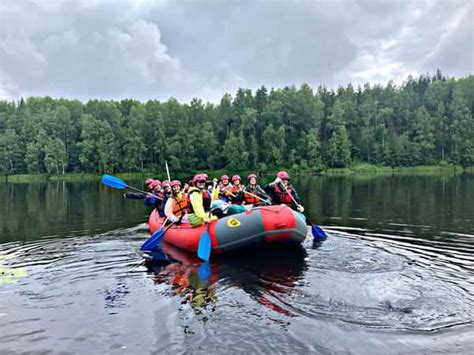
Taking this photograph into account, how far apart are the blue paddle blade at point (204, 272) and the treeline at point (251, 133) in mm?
51155

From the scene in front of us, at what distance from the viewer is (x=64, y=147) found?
6078 cm

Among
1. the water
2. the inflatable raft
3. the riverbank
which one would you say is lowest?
the water

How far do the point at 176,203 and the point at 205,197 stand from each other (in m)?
0.73

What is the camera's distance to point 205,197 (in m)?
10.5

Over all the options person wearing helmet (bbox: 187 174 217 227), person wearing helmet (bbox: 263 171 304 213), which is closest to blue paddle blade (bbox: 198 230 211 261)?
person wearing helmet (bbox: 187 174 217 227)

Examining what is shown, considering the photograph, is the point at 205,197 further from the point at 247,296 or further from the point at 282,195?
the point at 247,296

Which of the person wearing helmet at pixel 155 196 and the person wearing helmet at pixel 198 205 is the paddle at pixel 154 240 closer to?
the person wearing helmet at pixel 198 205

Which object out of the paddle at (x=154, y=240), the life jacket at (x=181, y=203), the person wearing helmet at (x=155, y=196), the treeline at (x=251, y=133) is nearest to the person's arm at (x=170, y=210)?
the life jacket at (x=181, y=203)

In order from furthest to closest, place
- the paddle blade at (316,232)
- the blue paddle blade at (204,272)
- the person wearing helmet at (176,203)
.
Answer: the paddle blade at (316,232)
the person wearing helmet at (176,203)
the blue paddle blade at (204,272)

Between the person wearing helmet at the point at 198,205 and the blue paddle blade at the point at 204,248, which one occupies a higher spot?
the person wearing helmet at the point at 198,205

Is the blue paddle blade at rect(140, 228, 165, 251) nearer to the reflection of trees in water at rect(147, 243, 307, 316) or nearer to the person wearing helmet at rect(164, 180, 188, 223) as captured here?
the reflection of trees in water at rect(147, 243, 307, 316)

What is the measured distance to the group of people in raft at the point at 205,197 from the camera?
9.34 metres

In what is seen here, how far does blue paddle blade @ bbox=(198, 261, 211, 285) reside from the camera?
297 inches

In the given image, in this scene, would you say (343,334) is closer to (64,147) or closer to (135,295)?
(135,295)
